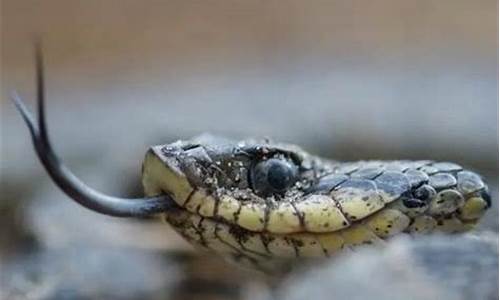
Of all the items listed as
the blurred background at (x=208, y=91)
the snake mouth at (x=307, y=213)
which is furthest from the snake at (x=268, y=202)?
the blurred background at (x=208, y=91)

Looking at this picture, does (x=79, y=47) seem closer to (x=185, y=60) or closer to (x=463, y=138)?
(x=185, y=60)

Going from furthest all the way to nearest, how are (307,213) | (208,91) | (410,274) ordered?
(208,91)
(307,213)
(410,274)

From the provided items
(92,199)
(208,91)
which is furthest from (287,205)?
(208,91)

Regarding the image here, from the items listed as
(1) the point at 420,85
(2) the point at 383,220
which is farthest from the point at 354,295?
(1) the point at 420,85

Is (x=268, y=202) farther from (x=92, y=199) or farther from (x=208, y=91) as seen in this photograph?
(x=208, y=91)

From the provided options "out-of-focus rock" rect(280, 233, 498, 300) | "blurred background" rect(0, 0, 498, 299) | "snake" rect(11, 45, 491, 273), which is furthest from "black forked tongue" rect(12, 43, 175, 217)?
"blurred background" rect(0, 0, 498, 299)
